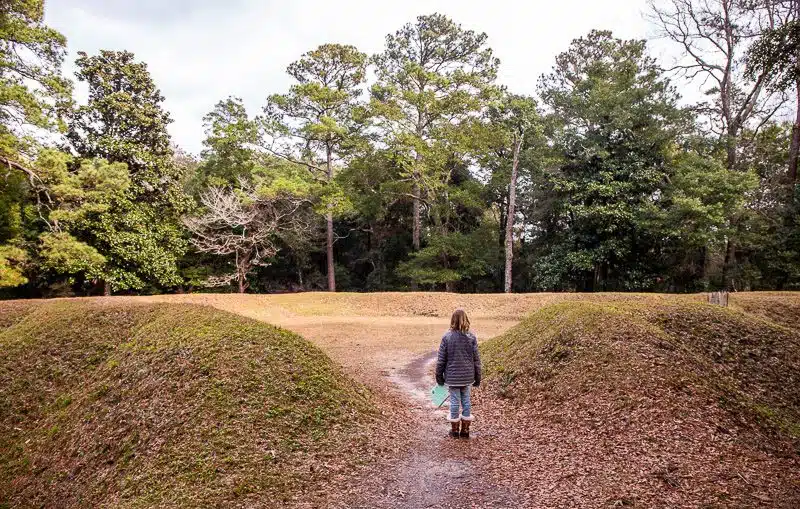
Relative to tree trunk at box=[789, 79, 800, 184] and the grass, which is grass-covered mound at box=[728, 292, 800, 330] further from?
tree trunk at box=[789, 79, 800, 184]

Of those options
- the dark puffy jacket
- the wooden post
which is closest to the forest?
the wooden post

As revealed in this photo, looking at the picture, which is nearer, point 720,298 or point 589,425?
point 589,425

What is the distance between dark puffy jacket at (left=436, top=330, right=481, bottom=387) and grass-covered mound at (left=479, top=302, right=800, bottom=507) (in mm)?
981

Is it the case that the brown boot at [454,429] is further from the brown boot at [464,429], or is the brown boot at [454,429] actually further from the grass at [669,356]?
the grass at [669,356]

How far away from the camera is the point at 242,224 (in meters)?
25.8

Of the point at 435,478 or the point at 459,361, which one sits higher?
the point at 459,361

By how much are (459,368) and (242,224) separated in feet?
74.4

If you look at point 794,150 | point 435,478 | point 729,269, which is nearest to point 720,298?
point 435,478

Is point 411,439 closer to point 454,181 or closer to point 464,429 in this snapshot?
point 464,429

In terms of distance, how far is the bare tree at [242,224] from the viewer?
25016 millimetres

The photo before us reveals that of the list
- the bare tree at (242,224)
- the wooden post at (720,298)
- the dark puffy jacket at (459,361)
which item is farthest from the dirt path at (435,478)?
the bare tree at (242,224)

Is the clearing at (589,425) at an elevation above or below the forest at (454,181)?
below

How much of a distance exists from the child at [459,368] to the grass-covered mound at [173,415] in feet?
3.85

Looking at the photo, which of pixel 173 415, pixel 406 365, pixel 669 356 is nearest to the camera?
pixel 173 415
